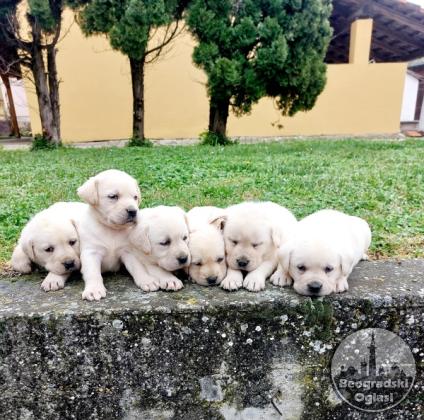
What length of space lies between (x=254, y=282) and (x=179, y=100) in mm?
14211

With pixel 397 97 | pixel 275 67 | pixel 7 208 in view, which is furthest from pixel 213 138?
pixel 7 208

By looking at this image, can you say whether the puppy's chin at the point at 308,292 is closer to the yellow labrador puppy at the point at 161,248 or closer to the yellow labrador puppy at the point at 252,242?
the yellow labrador puppy at the point at 252,242

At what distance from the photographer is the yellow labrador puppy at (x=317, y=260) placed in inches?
90.5

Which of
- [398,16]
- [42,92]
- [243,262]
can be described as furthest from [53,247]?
[398,16]

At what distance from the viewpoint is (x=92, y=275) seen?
2.44 meters

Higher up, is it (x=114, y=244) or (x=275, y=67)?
(x=275, y=67)

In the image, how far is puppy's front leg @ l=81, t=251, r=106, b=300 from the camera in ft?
7.61

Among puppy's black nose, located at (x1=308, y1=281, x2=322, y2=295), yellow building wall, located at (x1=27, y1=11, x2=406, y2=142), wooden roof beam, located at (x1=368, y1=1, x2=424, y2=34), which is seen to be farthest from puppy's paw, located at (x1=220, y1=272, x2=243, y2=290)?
wooden roof beam, located at (x1=368, y1=1, x2=424, y2=34)

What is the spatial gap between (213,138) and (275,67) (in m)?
2.73

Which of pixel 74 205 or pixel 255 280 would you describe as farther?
pixel 74 205

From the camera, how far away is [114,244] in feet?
8.45

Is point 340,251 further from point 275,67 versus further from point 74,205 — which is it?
point 275,67

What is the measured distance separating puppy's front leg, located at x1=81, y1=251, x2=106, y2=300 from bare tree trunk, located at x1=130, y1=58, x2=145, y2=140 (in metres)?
10.7

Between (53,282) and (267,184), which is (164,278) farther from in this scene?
(267,184)
